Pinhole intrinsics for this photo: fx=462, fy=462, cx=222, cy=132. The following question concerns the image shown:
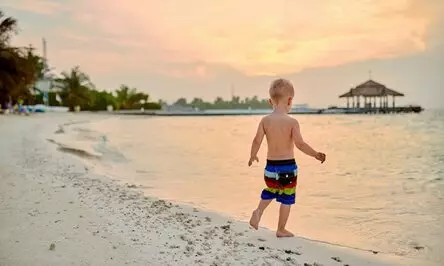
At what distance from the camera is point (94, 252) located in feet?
10.7

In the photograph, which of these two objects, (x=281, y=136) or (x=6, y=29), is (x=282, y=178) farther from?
(x=6, y=29)

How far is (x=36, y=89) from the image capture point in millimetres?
55844

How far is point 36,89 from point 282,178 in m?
57.0

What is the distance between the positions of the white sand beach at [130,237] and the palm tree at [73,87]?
218 ft

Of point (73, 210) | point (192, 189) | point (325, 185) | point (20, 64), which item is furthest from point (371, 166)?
point (20, 64)

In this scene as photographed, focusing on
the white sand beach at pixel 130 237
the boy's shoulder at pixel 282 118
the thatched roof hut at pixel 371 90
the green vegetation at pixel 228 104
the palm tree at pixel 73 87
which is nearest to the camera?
the white sand beach at pixel 130 237

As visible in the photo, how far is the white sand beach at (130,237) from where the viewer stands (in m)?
3.21

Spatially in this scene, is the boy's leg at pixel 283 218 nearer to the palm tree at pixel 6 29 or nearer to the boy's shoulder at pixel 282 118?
the boy's shoulder at pixel 282 118

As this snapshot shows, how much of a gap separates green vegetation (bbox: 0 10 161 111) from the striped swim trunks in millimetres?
33694

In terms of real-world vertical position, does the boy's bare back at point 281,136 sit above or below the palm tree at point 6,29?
below

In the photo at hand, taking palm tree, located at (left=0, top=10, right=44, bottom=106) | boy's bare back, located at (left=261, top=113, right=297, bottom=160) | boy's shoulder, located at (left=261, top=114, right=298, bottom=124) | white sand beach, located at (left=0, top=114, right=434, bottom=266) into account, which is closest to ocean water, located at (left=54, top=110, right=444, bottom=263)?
white sand beach, located at (left=0, top=114, right=434, bottom=266)

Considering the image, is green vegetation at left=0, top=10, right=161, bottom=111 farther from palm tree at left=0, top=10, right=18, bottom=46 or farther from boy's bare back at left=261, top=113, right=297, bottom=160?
boy's bare back at left=261, top=113, right=297, bottom=160

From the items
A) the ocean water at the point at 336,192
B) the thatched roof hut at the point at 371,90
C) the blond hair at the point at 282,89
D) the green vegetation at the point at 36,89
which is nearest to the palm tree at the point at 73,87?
the green vegetation at the point at 36,89

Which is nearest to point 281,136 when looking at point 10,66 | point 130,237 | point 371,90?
point 130,237
